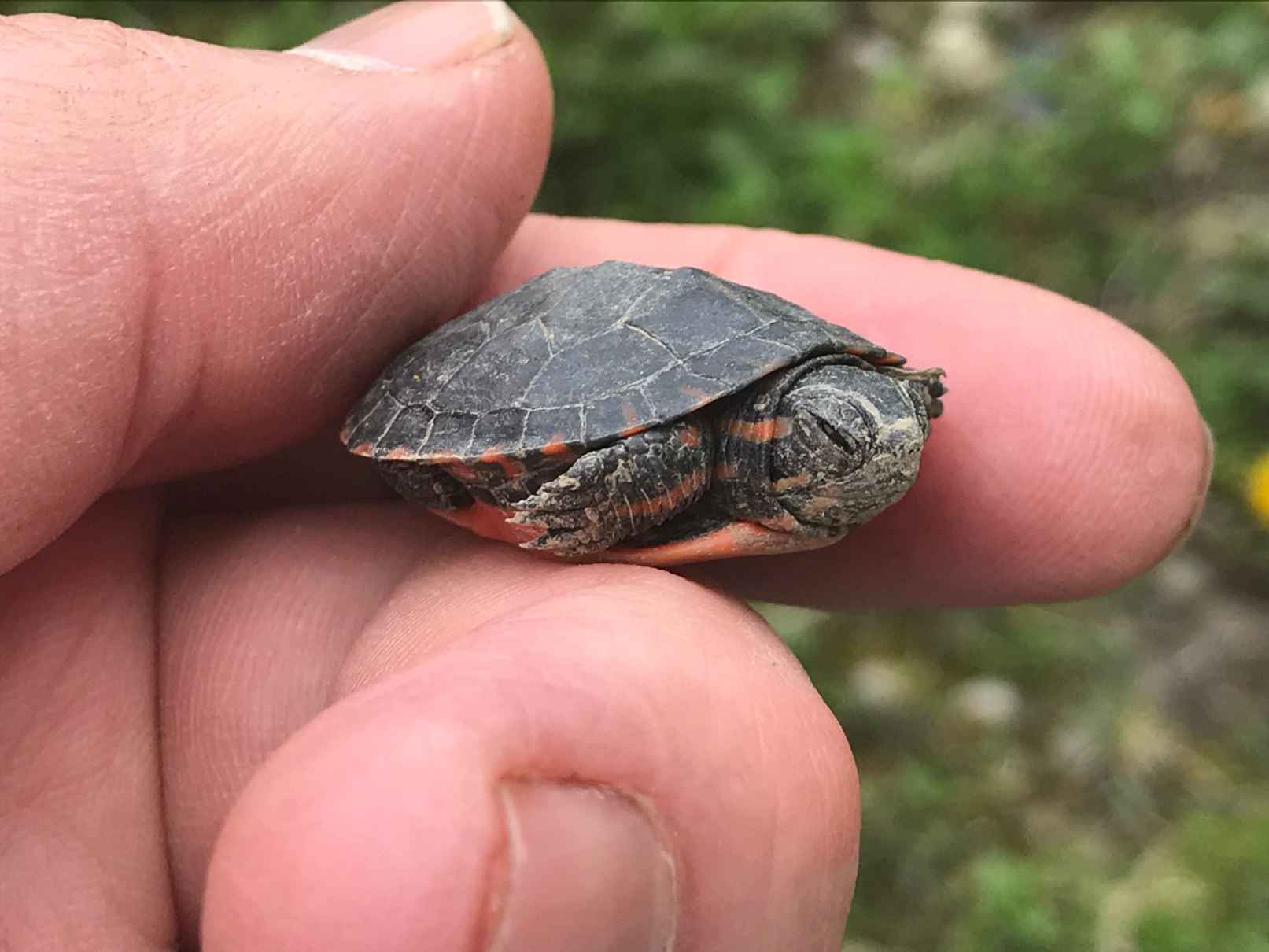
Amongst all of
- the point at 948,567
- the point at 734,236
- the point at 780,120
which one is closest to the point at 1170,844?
the point at 948,567

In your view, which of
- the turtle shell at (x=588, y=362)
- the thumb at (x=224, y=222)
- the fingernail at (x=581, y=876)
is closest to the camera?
the fingernail at (x=581, y=876)

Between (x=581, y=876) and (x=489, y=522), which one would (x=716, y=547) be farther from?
(x=581, y=876)

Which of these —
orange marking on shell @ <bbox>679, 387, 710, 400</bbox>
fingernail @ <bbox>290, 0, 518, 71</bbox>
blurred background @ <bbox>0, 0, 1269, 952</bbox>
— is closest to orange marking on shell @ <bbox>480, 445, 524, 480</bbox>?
orange marking on shell @ <bbox>679, 387, 710, 400</bbox>

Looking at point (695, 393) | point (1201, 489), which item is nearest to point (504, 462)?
point (695, 393)

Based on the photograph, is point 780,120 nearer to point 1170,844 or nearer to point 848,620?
point 848,620

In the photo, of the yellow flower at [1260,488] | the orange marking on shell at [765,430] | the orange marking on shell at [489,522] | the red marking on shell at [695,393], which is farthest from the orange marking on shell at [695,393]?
the yellow flower at [1260,488]

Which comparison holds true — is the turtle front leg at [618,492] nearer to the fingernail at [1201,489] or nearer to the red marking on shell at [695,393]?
→ the red marking on shell at [695,393]

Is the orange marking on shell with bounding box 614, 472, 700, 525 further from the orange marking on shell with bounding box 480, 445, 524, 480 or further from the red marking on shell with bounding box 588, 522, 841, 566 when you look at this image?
the orange marking on shell with bounding box 480, 445, 524, 480
